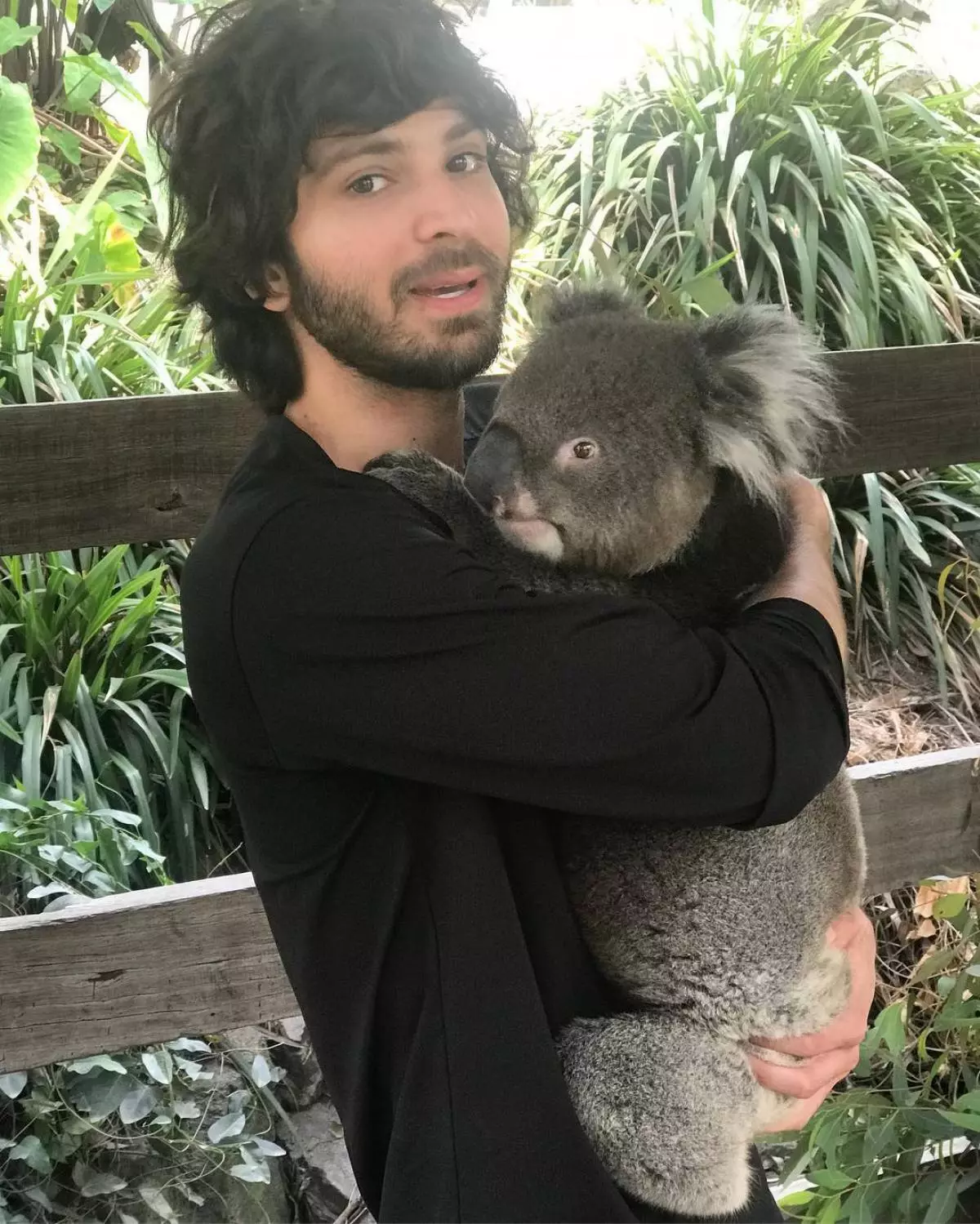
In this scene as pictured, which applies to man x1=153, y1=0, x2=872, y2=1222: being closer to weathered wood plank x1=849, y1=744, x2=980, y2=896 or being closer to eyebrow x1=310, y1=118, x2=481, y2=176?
eyebrow x1=310, y1=118, x2=481, y2=176

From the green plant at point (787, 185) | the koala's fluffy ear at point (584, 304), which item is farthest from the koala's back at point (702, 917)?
the green plant at point (787, 185)

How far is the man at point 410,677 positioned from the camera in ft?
3.46

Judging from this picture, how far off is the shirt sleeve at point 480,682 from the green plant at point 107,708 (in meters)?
1.55

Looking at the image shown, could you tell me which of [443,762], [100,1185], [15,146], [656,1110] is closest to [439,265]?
[443,762]

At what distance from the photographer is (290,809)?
118 cm

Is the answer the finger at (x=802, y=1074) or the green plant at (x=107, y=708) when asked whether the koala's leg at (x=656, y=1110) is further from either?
the green plant at (x=107, y=708)

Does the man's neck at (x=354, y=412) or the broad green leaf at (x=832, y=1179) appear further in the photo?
the broad green leaf at (x=832, y=1179)

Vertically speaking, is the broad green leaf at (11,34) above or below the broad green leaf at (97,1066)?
above

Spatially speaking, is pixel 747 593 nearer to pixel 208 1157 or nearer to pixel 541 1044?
pixel 541 1044

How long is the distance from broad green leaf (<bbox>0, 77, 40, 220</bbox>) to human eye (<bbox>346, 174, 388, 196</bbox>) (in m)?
2.68

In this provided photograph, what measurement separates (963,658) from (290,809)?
2702 mm

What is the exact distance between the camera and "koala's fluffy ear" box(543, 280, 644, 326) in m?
1.64

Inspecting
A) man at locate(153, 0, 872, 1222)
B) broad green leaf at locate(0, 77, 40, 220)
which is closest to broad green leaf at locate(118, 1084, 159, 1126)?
man at locate(153, 0, 872, 1222)

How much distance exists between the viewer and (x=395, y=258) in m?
1.31
